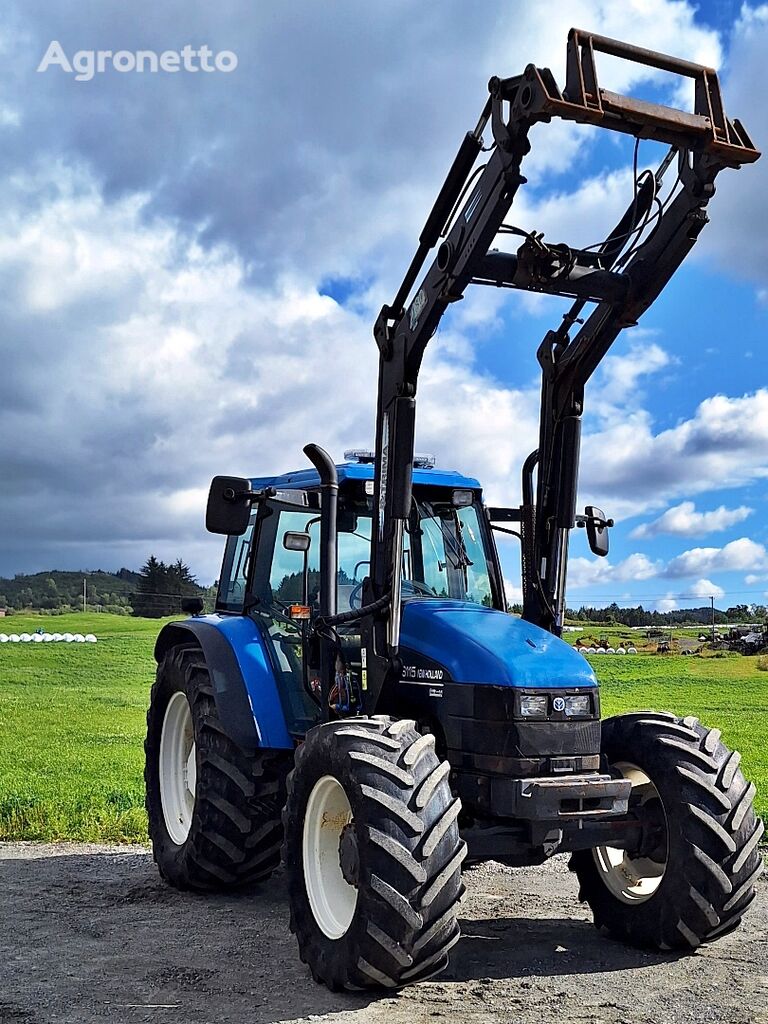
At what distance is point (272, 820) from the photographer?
7.27 metres

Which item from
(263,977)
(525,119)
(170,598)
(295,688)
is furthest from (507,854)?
(170,598)

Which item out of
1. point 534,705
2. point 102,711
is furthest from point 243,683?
point 102,711

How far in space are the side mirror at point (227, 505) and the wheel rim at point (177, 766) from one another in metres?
2.03

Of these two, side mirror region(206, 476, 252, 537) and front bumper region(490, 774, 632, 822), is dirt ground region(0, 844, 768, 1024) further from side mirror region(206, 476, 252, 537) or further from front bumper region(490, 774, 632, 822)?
side mirror region(206, 476, 252, 537)

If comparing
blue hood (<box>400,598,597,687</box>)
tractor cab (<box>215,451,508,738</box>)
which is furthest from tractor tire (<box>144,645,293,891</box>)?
blue hood (<box>400,598,597,687</box>)

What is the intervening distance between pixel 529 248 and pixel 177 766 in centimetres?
477

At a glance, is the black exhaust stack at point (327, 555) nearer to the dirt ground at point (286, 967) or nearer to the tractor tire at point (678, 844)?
the dirt ground at point (286, 967)

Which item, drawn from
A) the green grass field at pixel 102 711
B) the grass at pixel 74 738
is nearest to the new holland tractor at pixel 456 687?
the grass at pixel 74 738

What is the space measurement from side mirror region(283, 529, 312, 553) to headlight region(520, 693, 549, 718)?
1.79m

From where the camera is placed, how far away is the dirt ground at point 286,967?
17.0 feet

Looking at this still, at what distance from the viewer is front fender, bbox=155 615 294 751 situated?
269 inches

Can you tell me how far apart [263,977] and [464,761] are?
1.54m

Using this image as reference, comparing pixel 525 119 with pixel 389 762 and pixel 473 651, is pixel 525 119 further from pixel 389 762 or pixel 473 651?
pixel 389 762

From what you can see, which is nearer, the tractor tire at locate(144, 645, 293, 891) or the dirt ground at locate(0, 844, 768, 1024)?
the dirt ground at locate(0, 844, 768, 1024)
